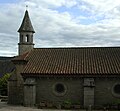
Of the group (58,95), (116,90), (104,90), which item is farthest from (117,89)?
(58,95)

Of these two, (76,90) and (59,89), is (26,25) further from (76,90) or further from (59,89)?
(76,90)

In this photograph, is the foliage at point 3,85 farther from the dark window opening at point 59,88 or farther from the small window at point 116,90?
the small window at point 116,90

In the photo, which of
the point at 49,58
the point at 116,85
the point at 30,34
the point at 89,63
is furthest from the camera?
the point at 30,34

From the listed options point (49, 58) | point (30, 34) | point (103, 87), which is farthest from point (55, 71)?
point (30, 34)

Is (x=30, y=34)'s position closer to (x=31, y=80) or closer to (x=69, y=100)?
(x=31, y=80)

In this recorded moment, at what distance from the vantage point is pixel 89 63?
30688 millimetres

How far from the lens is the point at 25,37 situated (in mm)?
37031

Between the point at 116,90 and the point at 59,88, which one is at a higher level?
the point at 59,88

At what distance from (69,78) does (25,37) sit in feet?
36.2

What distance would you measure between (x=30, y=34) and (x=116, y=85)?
14902mm

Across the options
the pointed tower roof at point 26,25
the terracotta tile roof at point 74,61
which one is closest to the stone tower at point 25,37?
the pointed tower roof at point 26,25

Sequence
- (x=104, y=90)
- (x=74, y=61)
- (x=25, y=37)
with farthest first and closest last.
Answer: (x=25, y=37), (x=74, y=61), (x=104, y=90)

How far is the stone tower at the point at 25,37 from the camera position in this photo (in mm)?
36844

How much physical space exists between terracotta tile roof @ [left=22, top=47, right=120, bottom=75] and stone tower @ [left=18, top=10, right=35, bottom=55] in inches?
68.0
